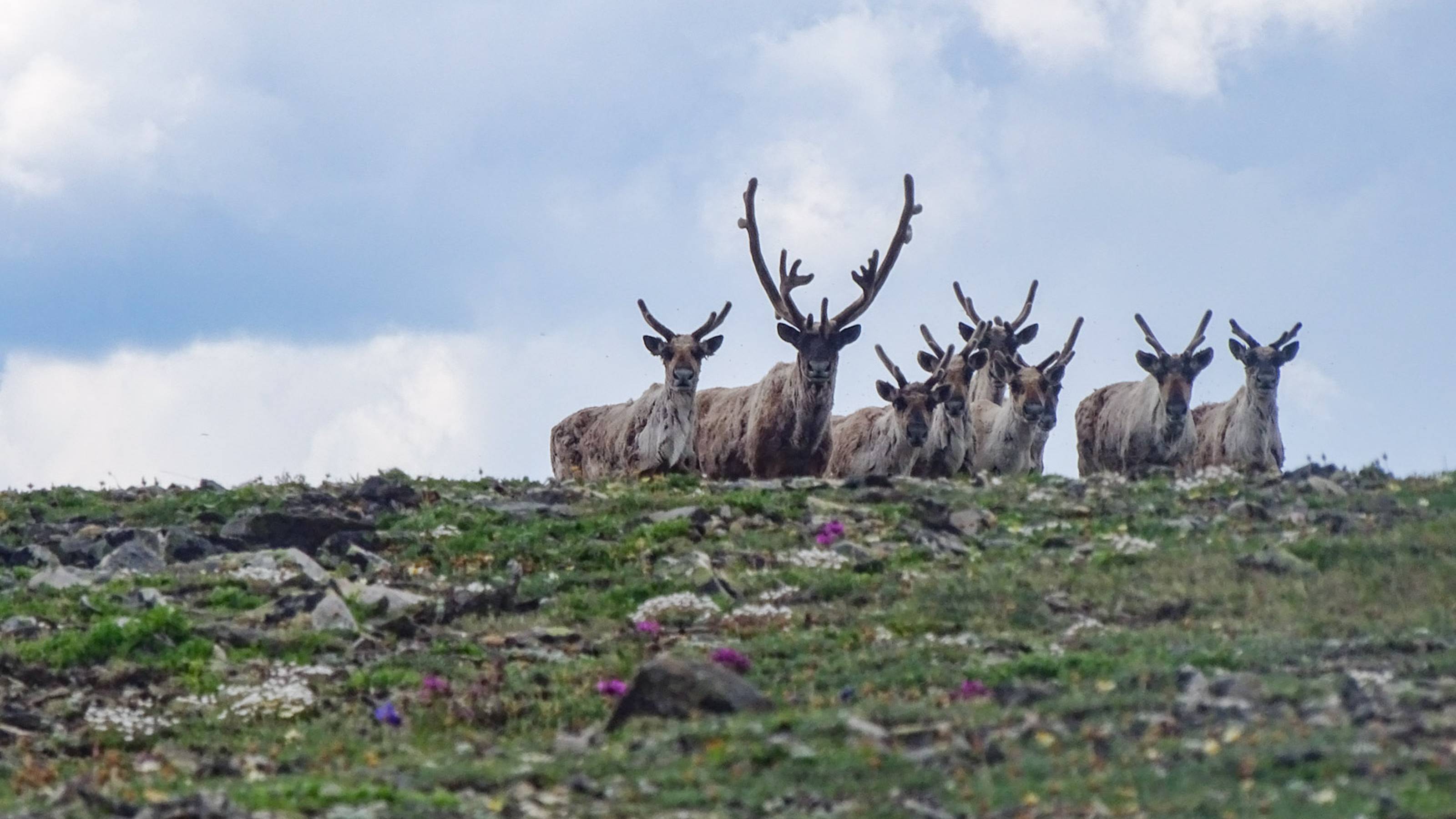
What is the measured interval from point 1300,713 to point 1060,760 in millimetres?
1496

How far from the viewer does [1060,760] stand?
29.5 feet

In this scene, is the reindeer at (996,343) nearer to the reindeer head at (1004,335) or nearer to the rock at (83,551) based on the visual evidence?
the reindeer head at (1004,335)

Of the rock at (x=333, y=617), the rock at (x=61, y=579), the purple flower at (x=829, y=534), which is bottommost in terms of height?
the rock at (x=333, y=617)

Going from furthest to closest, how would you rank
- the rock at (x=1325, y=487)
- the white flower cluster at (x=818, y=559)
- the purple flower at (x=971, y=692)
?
the rock at (x=1325, y=487), the white flower cluster at (x=818, y=559), the purple flower at (x=971, y=692)

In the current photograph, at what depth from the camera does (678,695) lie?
10656 mm

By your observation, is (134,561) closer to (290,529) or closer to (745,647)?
(290,529)

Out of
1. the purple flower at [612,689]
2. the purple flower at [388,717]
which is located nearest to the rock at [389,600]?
the purple flower at [388,717]

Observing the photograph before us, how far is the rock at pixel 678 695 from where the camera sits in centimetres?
1062

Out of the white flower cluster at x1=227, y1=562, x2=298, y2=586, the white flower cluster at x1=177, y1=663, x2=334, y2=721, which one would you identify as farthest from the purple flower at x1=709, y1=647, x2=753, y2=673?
the white flower cluster at x1=227, y1=562, x2=298, y2=586

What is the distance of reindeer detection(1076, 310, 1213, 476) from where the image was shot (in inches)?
1125

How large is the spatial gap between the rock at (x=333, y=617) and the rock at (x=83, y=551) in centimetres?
372

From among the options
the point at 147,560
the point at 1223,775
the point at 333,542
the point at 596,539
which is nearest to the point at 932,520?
the point at 596,539

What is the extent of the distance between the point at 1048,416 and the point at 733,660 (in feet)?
53.4

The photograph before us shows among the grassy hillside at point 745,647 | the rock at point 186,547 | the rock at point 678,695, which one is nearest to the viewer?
the grassy hillside at point 745,647
